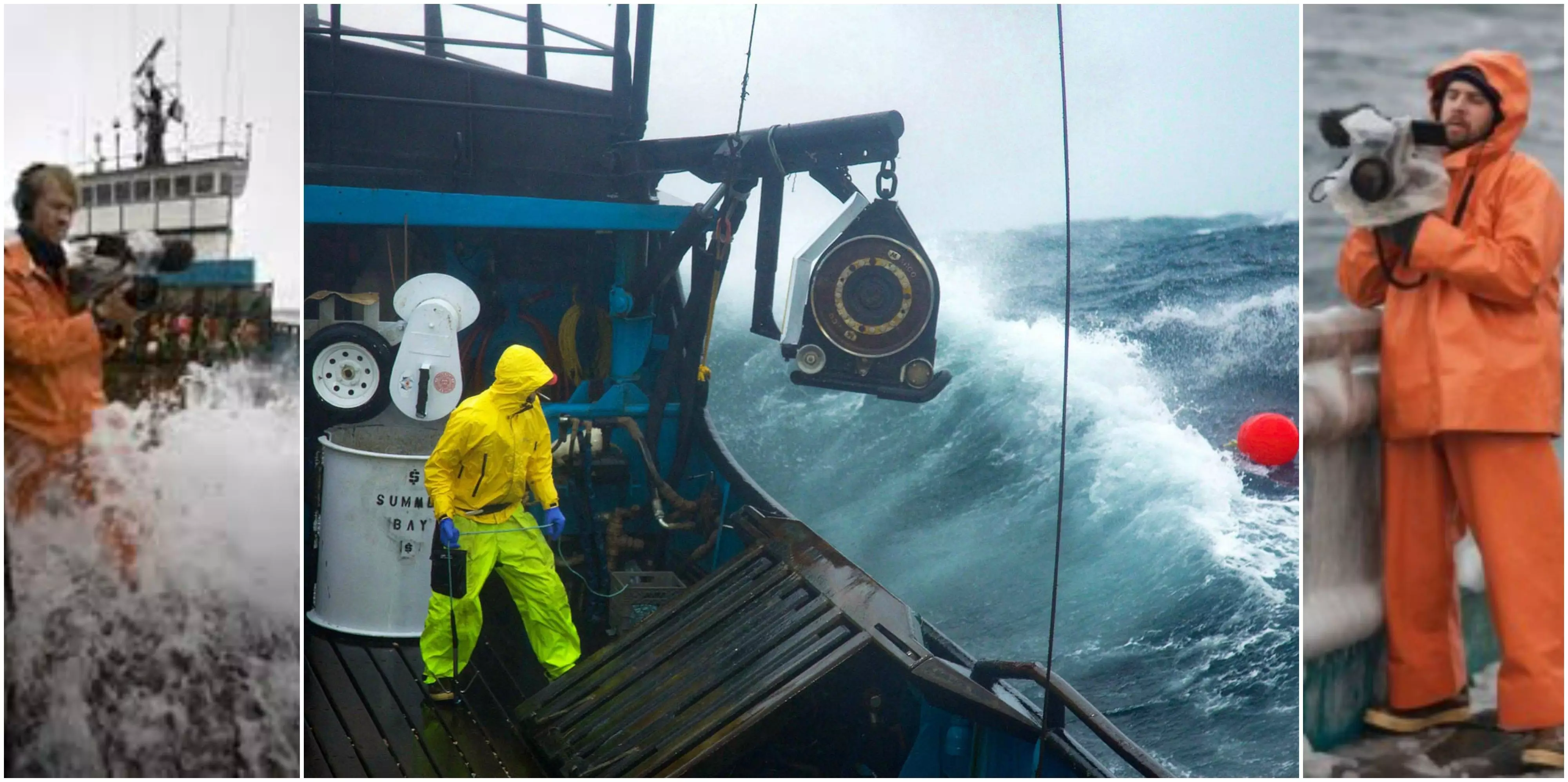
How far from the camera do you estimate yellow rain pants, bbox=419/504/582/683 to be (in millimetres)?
3949

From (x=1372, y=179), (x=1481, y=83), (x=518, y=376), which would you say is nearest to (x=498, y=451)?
(x=518, y=376)

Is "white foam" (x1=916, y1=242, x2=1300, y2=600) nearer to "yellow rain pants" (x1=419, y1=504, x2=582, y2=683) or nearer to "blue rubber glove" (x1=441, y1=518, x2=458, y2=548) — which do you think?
"yellow rain pants" (x1=419, y1=504, x2=582, y2=683)

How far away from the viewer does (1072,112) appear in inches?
153

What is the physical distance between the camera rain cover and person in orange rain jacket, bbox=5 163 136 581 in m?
3.07

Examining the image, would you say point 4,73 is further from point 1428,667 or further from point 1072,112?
point 1428,667

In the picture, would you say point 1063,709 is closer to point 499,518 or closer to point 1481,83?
point 499,518

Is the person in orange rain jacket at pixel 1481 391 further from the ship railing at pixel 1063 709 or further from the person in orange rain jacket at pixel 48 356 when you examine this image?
the person in orange rain jacket at pixel 48 356

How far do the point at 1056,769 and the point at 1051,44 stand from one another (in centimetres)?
195

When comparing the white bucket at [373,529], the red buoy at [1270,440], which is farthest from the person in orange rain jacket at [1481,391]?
the white bucket at [373,529]

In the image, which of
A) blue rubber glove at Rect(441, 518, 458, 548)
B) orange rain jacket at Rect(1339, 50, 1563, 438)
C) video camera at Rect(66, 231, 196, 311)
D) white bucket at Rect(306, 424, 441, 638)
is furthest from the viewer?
white bucket at Rect(306, 424, 441, 638)

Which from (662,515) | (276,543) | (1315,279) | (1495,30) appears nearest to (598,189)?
(662,515)

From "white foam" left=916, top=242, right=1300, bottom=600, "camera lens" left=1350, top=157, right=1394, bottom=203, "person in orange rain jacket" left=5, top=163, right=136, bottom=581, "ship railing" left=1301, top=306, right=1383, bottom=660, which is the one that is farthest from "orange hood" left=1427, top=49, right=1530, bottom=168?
"person in orange rain jacket" left=5, top=163, right=136, bottom=581

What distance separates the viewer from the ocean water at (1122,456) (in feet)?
12.6

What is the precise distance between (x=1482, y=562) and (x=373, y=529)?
296 cm
